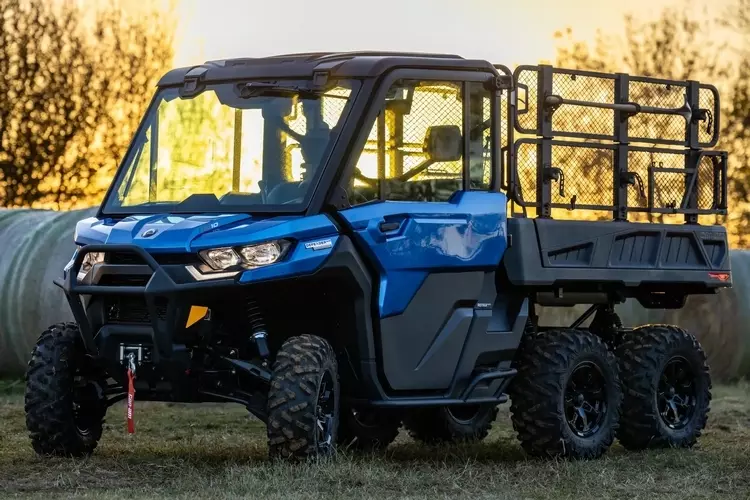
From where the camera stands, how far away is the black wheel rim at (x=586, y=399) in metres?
12.9

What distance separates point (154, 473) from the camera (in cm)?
1108

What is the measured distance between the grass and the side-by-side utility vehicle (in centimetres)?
35

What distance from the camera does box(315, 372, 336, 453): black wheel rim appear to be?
11.1 m

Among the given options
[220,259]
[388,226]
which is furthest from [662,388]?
[220,259]

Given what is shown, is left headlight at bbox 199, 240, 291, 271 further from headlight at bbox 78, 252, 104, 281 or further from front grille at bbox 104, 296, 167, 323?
headlight at bbox 78, 252, 104, 281

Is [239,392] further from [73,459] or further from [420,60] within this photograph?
[420,60]

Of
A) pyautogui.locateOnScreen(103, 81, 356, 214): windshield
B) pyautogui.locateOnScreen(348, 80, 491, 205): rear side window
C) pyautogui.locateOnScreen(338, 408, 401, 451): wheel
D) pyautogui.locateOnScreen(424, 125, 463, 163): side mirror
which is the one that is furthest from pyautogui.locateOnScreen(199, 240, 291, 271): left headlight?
pyautogui.locateOnScreen(338, 408, 401, 451): wheel


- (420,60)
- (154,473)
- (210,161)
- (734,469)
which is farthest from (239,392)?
(734,469)

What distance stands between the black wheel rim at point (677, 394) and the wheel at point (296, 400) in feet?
12.8

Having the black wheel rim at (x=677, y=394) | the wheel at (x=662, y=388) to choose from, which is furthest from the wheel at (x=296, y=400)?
the black wheel rim at (x=677, y=394)

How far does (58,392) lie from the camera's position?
11758mm

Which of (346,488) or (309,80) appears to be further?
(309,80)

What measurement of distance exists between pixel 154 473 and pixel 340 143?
234 cm

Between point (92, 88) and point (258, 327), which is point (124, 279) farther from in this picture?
point (92, 88)
